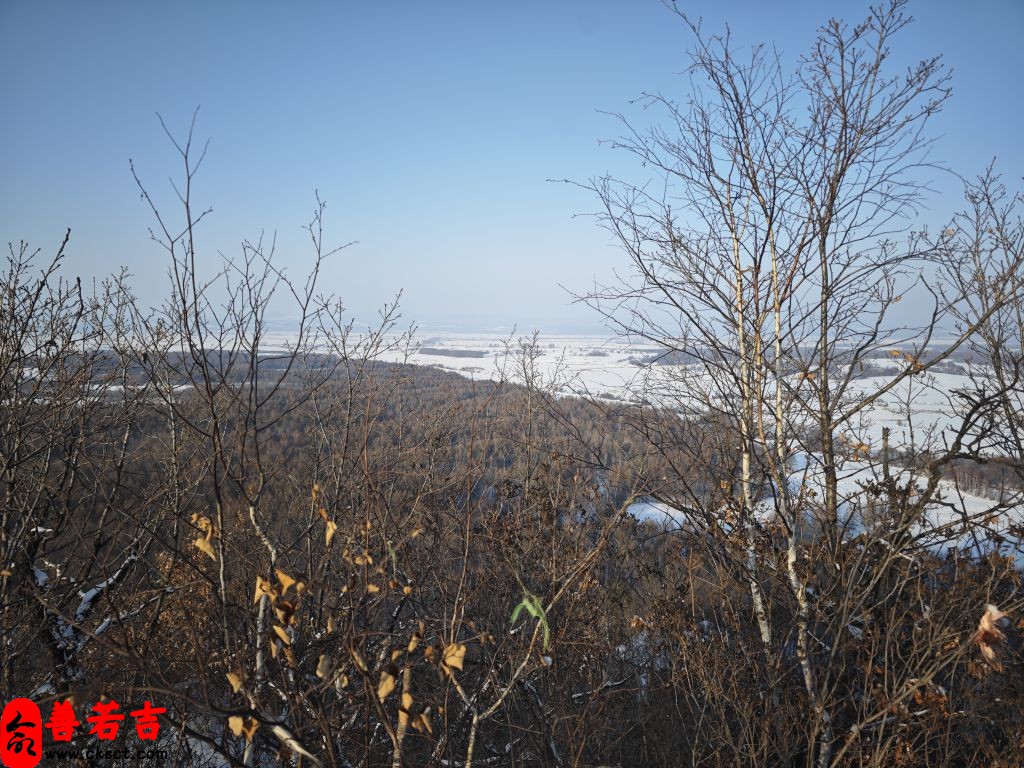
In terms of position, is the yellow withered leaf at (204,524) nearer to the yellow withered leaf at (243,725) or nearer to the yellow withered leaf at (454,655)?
the yellow withered leaf at (243,725)

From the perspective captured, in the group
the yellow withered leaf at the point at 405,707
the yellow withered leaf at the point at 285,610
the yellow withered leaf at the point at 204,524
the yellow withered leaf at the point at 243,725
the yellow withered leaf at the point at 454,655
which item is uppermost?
the yellow withered leaf at the point at 204,524

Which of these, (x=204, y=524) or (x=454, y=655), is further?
(x=204, y=524)

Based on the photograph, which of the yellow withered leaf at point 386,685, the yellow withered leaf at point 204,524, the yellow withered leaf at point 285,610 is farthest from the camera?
the yellow withered leaf at point 204,524

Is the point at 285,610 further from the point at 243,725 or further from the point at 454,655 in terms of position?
the point at 454,655

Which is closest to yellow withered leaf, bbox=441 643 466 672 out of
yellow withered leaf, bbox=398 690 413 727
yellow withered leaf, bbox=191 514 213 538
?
yellow withered leaf, bbox=398 690 413 727

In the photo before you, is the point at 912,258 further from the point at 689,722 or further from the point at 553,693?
the point at 689,722

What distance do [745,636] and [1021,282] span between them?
145 inches

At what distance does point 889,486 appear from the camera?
12.2 ft

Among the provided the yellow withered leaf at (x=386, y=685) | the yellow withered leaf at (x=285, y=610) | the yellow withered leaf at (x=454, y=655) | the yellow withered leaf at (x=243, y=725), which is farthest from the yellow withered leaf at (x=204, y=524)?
the yellow withered leaf at (x=454, y=655)

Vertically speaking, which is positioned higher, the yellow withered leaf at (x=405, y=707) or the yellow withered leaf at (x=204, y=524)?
the yellow withered leaf at (x=204, y=524)

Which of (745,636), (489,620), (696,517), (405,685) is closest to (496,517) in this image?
(489,620)

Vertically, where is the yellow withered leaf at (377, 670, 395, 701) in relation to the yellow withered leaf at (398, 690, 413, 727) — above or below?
above

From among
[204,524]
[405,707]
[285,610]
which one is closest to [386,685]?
[405,707]

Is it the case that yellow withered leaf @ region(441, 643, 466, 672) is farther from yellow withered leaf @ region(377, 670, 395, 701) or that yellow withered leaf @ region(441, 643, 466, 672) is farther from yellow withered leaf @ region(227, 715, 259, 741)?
yellow withered leaf @ region(227, 715, 259, 741)
